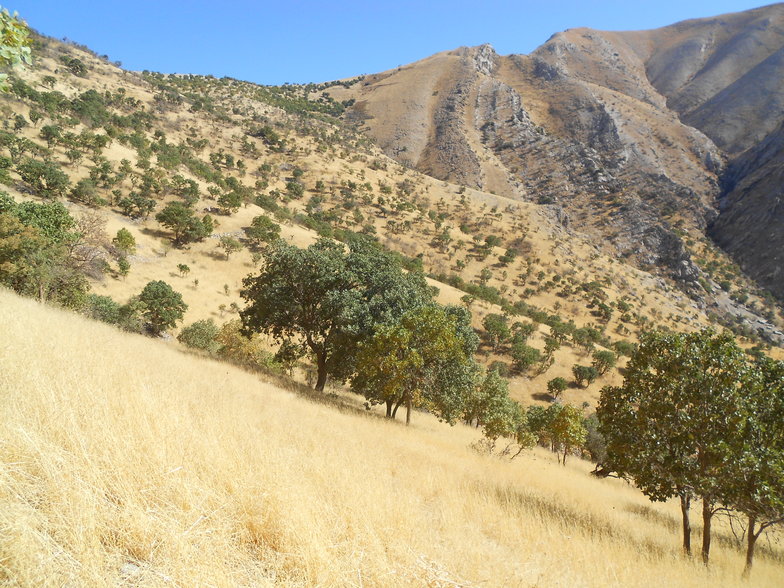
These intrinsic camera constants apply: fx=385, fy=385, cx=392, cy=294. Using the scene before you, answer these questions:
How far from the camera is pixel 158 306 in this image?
111ft

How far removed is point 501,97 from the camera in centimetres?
14450

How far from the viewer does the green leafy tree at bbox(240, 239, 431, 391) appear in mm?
19516

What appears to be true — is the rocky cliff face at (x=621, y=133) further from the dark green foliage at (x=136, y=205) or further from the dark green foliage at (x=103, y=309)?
the dark green foliage at (x=103, y=309)

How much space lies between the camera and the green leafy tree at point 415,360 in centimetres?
1622

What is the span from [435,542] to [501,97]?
539ft

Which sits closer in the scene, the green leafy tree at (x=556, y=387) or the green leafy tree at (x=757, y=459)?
the green leafy tree at (x=757, y=459)

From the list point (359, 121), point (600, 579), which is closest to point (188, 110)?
point (359, 121)

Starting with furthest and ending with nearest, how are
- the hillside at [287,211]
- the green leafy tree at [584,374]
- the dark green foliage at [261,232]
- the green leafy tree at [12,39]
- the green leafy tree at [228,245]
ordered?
the dark green foliage at [261,232]
the green leafy tree at [228,245]
the green leafy tree at [584,374]
the hillside at [287,211]
the green leafy tree at [12,39]

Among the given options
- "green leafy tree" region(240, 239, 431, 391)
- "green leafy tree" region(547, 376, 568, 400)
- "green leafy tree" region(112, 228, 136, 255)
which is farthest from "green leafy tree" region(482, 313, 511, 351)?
"green leafy tree" region(112, 228, 136, 255)

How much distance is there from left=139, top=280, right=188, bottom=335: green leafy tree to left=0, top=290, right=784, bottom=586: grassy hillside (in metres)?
27.0

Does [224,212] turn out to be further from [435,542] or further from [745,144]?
[745,144]

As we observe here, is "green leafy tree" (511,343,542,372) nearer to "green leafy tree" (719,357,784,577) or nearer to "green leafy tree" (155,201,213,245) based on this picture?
"green leafy tree" (719,357,784,577)

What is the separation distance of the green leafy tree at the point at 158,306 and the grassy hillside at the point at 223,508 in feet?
88.7

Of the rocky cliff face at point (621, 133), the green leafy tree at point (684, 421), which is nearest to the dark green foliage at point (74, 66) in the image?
the rocky cliff face at point (621, 133)
